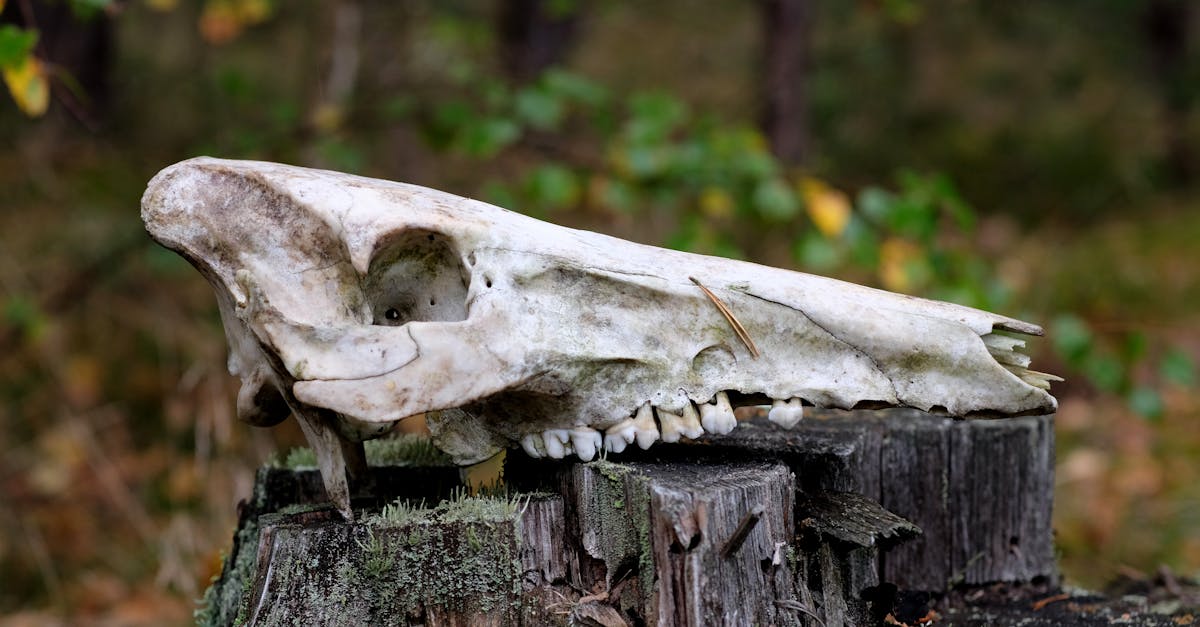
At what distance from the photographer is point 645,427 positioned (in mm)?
2242

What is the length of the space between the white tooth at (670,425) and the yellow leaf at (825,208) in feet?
7.78

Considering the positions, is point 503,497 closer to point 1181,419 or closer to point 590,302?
point 590,302

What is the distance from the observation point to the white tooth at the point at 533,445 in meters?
2.32

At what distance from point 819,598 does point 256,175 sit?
1601 millimetres

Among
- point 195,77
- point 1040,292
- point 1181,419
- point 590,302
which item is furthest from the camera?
point 195,77

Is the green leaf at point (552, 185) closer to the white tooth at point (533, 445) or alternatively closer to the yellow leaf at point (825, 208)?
the yellow leaf at point (825, 208)

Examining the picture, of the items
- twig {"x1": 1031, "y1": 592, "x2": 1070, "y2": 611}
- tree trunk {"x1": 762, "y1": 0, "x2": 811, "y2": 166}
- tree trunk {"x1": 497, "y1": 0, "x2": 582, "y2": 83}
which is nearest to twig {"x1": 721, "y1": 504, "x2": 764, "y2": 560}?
twig {"x1": 1031, "y1": 592, "x2": 1070, "y2": 611}

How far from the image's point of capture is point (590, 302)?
7.42 feet

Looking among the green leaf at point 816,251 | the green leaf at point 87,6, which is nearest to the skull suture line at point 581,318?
the green leaf at point 87,6

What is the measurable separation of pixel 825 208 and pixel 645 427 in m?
2.44

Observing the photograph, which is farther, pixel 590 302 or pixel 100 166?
pixel 100 166

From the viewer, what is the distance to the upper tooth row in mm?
2221

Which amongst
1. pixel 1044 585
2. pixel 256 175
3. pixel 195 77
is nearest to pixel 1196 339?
pixel 1044 585

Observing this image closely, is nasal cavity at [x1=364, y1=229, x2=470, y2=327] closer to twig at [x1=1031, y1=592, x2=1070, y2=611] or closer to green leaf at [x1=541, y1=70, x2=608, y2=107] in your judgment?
twig at [x1=1031, y1=592, x2=1070, y2=611]
